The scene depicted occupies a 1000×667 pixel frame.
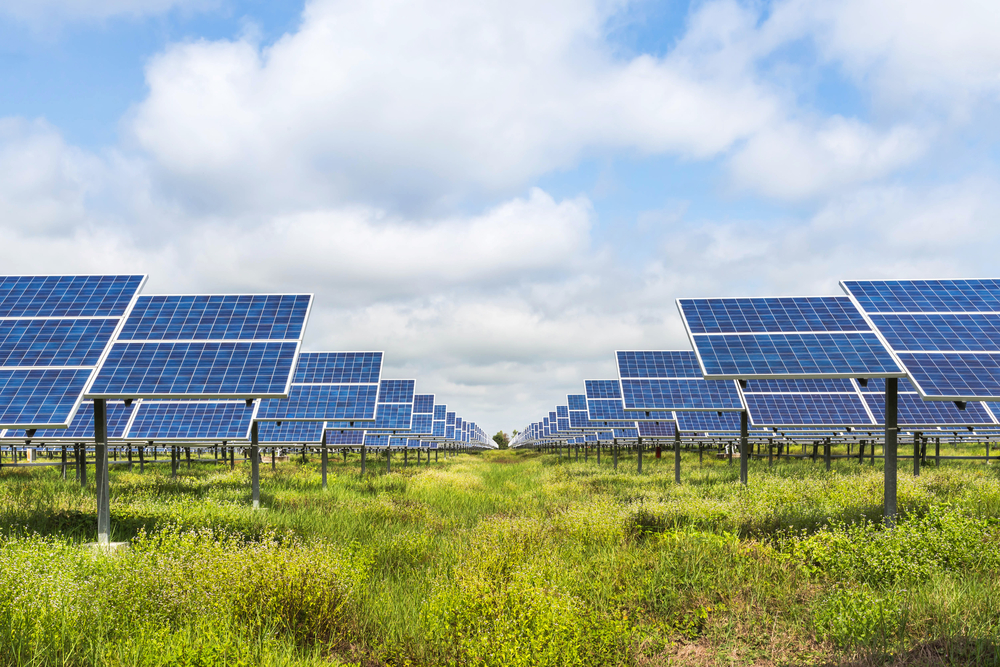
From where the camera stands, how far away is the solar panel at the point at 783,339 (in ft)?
45.9

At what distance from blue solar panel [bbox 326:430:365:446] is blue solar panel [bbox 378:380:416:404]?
11021 mm

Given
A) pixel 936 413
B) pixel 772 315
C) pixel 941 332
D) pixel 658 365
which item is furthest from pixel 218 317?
pixel 936 413

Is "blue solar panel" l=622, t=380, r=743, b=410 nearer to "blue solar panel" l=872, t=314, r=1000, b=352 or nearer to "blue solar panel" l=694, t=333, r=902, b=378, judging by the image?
"blue solar panel" l=694, t=333, r=902, b=378

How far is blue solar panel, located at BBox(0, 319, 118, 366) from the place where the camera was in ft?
50.9

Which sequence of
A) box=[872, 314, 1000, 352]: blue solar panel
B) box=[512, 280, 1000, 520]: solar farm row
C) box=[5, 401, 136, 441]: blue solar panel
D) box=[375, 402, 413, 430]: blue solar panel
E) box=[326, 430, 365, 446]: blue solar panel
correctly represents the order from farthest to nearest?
1. box=[375, 402, 413, 430]: blue solar panel
2. box=[326, 430, 365, 446]: blue solar panel
3. box=[5, 401, 136, 441]: blue solar panel
4. box=[872, 314, 1000, 352]: blue solar panel
5. box=[512, 280, 1000, 520]: solar farm row

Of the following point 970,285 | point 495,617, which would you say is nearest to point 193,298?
point 495,617

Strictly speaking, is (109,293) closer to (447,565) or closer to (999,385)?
(447,565)

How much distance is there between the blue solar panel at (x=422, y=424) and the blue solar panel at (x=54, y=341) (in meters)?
33.3

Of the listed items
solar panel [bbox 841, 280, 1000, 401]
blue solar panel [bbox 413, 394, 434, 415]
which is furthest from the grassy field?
blue solar panel [bbox 413, 394, 434, 415]

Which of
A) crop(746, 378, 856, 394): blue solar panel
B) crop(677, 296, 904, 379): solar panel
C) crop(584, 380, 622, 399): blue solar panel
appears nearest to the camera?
crop(677, 296, 904, 379): solar panel

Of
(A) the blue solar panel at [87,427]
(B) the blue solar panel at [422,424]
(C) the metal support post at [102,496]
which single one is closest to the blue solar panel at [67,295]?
(C) the metal support post at [102,496]

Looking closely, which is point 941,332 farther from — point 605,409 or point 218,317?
point 605,409

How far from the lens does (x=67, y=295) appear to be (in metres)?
18.8

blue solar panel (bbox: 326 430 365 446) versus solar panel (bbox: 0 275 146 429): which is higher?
solar panel (bbox: 0 275 146 429)
